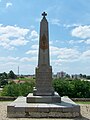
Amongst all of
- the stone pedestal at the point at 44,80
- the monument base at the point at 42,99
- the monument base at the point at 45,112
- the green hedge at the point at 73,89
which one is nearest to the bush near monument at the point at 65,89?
the green hedge at the point at 73,89

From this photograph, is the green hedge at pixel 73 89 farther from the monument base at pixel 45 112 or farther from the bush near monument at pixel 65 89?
the monument base at pixel 45 112

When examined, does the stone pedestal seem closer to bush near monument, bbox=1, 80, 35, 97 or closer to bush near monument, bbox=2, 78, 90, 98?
bush near monument, bbox=1, 80, 35, 97

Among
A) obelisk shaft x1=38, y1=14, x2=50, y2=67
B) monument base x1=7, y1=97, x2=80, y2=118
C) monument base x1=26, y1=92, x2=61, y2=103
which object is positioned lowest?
monument base x1=7, y1=97, x2=80, y2=118

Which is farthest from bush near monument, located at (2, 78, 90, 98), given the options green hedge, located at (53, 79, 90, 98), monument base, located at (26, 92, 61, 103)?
monument base, located at (26, 92, 61, 103)

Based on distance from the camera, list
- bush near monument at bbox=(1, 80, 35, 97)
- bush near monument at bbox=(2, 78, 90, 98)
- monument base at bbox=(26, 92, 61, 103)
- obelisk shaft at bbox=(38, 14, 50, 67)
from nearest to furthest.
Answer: monument base at bbox=(26, 92, 61, 103)
obelisk shaft at bbox=(38, 14, 50, 67)
bush near monument at bbox=(1, 80, 35, 97)
bush near monument at bbox=(2, 78, 90, 98)

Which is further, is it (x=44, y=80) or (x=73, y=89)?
(x=73, y=89)

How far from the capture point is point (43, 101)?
1492 centimetres

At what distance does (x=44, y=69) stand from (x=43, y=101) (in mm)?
1920

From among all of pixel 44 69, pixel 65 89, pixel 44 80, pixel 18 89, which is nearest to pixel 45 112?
pixel 44 80

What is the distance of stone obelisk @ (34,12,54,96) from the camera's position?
15.9m

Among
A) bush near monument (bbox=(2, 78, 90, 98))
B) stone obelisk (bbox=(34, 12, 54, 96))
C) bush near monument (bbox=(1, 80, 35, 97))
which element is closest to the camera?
stone obelisk (bbox=(34, 12, 54, 96))

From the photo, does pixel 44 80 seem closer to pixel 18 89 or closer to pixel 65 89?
pixel 65 89

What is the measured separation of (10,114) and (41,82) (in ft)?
11.3

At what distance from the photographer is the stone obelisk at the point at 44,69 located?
15930 mm
